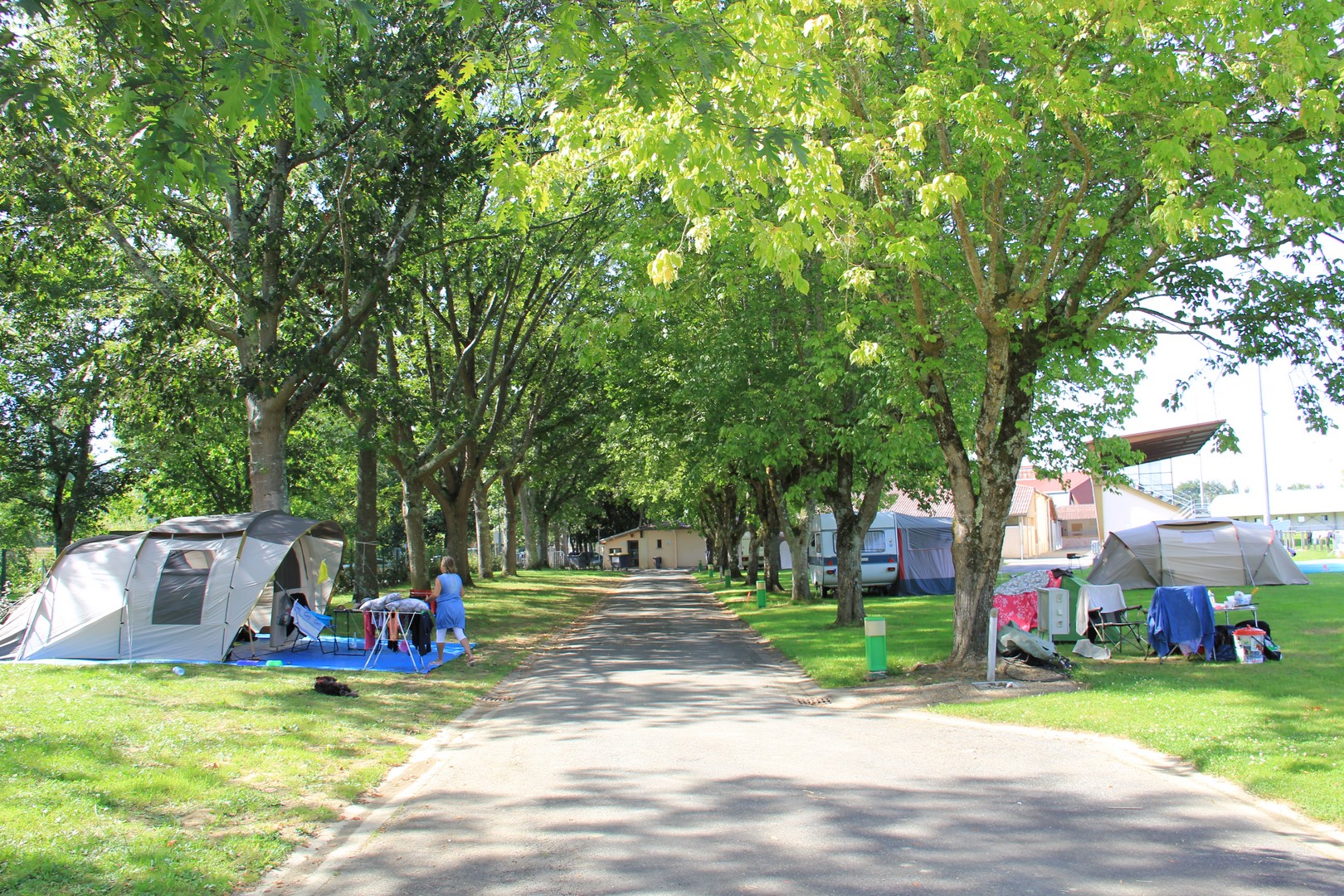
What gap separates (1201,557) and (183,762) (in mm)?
23959

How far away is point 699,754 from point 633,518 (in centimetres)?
7665

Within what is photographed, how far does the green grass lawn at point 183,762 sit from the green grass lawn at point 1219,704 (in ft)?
18.4

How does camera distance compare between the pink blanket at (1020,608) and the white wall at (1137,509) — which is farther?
the white wall at (1137,509)

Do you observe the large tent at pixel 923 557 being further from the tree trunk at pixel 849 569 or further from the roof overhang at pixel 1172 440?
the tree trunk at pixel 849 569

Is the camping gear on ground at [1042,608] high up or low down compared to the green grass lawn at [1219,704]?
up

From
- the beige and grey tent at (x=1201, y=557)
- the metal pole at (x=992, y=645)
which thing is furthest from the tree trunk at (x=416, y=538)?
the beige and grey tent at (x=1201, y=557)

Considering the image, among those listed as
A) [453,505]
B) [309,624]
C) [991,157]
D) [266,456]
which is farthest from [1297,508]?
[309,624]

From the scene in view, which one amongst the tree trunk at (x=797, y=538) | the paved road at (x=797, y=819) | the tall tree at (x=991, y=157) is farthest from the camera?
the tree trunk at (x=797, y=538)

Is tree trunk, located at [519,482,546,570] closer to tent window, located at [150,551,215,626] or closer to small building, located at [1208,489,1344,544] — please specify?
tent window, located at [150,551,215,626]

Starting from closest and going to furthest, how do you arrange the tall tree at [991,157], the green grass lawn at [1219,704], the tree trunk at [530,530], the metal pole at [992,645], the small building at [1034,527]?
the green grass lawn at [1219,704] → the tall tree at [991,157] → the metal pole at [992,645] → the tree trunk at [530,530] → the small building at [1034,527]

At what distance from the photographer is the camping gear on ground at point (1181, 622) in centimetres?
1246

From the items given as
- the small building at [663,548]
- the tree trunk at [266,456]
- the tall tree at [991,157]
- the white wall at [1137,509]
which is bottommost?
the small building at [663,548]

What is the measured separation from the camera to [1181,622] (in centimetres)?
1259

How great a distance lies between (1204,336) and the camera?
12016mm
